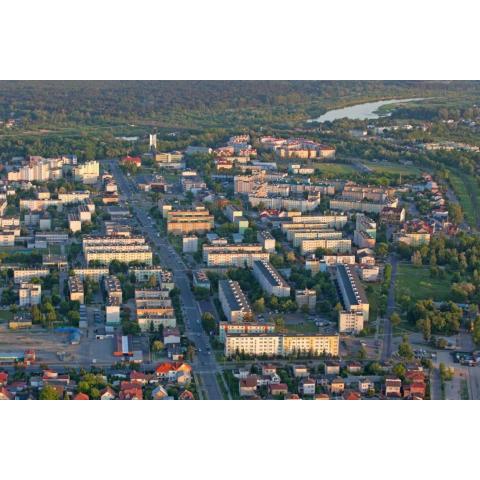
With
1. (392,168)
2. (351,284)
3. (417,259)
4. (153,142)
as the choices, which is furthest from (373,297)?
(153,142)

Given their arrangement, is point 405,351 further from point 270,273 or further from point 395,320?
point 270,273

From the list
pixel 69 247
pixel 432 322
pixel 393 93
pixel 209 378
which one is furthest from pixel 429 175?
pixel 393 93

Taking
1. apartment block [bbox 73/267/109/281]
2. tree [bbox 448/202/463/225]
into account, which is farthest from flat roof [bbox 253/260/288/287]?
tree [bbox 448/202/463/225]

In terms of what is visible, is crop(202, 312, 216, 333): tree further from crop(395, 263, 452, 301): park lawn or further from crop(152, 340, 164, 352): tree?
crop(395, 263, 452, 301): park lawn

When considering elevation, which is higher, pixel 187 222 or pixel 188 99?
pixel 188 99

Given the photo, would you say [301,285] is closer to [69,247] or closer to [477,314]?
[477,314]

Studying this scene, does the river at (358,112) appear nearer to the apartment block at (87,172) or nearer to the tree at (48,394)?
the apartment block at (87,172)
